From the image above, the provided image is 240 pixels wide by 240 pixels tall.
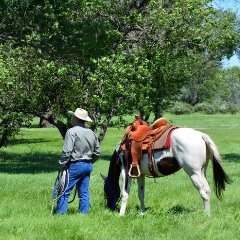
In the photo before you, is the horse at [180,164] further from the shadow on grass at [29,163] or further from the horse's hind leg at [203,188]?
the shadow on grass at [29,163]

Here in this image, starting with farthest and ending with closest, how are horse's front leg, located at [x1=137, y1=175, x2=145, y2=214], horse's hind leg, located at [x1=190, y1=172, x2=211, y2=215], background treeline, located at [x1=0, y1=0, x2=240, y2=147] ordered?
background treeline, located at [x1=0, y1=0, x2=240, y2=147] < horse's front leg, located at [x1=137, y1=175, x2=145, y2=214] < horse's hind leg, located at [x1=190, y1=172, x2=211, y2=215]

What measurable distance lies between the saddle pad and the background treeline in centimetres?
1008

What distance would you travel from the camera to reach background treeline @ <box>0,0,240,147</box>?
69.7 ft

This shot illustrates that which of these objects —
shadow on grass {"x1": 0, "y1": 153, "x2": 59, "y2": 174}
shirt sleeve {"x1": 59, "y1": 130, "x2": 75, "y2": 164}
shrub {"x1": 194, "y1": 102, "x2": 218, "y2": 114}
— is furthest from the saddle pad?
shrub {"x1": 194, "y1": 102, "x2": 218, "y2": 114}

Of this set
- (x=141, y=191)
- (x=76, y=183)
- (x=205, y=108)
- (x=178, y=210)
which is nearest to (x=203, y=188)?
(x=178, y=210)

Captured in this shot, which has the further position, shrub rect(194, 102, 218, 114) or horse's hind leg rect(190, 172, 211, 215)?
shrub rect(194, 102, 218, 114)

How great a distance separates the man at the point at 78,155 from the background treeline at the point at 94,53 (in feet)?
34.6

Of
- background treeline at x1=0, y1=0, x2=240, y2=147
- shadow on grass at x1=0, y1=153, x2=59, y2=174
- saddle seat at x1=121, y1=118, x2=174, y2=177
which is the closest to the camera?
saddle seat at x1=121, y1=118, x2=174, y2=177

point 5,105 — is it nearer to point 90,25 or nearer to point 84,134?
point 90,25

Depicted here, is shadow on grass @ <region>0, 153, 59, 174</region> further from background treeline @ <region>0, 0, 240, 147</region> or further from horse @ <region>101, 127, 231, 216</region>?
horse @ <region>101, 127, 231, 216</region>

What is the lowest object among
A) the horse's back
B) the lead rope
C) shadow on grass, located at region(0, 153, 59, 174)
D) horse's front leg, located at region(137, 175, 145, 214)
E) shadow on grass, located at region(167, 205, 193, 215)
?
shadow on grass, located at region(0, 153, 59, 174)

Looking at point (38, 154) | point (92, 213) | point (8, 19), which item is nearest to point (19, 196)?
point (92, 213)

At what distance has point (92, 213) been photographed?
35.1ft

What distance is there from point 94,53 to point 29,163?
8261 mm
